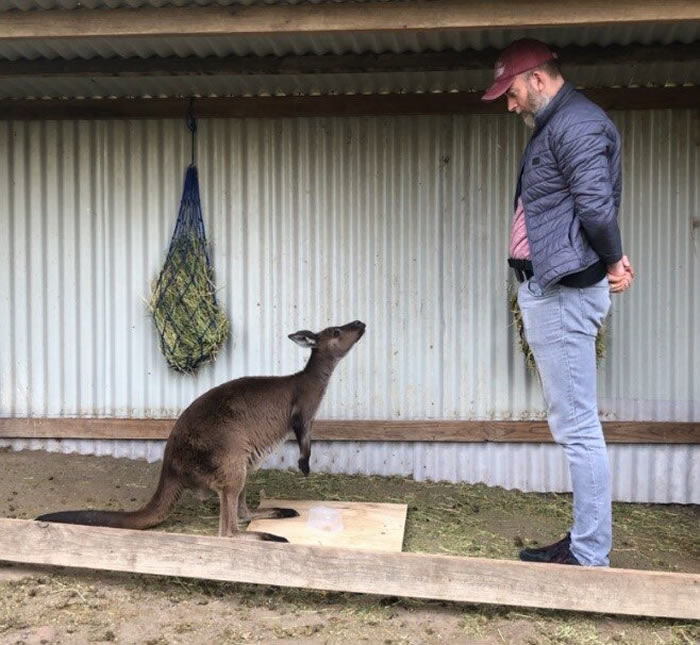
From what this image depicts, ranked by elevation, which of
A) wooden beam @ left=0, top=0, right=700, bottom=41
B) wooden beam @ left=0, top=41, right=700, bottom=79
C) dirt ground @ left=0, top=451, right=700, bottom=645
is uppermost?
wooden beam @ left=0, top=41, right=700, bottom=79

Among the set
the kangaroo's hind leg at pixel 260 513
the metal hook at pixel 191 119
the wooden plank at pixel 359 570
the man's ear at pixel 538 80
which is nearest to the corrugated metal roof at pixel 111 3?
the man's ear at pixel 538 80

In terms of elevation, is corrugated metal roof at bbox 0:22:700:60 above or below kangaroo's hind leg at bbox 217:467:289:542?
above

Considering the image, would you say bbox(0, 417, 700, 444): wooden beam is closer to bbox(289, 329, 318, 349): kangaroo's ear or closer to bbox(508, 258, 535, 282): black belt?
bbox(289, 329, 318, 349): kangaroo's ear

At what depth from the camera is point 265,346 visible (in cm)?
645

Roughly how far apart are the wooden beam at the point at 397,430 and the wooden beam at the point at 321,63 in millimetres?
2618

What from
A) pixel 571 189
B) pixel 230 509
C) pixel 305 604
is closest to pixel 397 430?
pixel 230 509

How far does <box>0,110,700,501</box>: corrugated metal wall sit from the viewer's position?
6.17m

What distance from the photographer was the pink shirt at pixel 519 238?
3.87 m

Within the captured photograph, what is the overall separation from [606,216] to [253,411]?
243cm

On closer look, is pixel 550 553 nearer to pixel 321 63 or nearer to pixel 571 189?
pixel 571 189

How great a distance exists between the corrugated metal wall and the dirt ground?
1087 millimetres

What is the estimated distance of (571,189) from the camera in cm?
357

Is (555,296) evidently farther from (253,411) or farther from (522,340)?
(522,340)

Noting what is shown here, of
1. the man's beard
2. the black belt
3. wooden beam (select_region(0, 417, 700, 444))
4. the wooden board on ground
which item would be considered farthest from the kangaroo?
the man's beard
